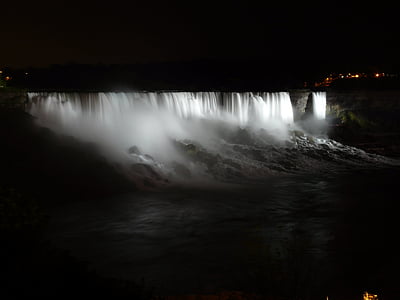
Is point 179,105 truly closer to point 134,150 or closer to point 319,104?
point 134,150

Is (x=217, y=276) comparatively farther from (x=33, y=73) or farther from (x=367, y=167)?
(x=33, y=73)

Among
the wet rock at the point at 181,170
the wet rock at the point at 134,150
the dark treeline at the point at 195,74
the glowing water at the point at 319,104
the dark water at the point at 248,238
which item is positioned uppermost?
the dark treeline at the point at 195,74

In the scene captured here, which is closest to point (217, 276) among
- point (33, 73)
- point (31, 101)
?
point (31, 101)

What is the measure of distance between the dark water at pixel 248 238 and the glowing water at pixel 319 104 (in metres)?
15.6

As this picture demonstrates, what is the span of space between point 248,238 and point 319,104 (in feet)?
79.9

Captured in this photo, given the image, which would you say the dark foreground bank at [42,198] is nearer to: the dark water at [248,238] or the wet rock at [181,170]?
the dark water at [248,238]

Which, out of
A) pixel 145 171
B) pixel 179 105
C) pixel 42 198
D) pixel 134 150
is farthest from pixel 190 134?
pixel 42 198

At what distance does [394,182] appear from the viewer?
2036cm

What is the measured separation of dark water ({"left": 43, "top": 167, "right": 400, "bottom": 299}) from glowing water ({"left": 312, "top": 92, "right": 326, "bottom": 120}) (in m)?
15.6

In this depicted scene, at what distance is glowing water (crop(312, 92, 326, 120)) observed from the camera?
3403 cm

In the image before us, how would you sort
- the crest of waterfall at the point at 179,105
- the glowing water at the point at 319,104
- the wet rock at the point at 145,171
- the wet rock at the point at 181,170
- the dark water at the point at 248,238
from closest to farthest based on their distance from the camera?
the dark water at the point at 248,238
the wet rock at the point at 145,171
the wet rock at the point at 181,170
the crest of waterfall at the point at 179,105
the glowing water at the point at 319,104

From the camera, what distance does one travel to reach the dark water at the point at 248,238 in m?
8.41

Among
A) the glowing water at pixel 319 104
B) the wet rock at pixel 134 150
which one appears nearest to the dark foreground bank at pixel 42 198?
the wet rock at pixel 134 150

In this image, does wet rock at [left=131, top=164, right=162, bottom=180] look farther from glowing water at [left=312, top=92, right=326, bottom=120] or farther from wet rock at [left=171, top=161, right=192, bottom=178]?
glowing water at [left=312, top=92, right=326, bottom=120]
